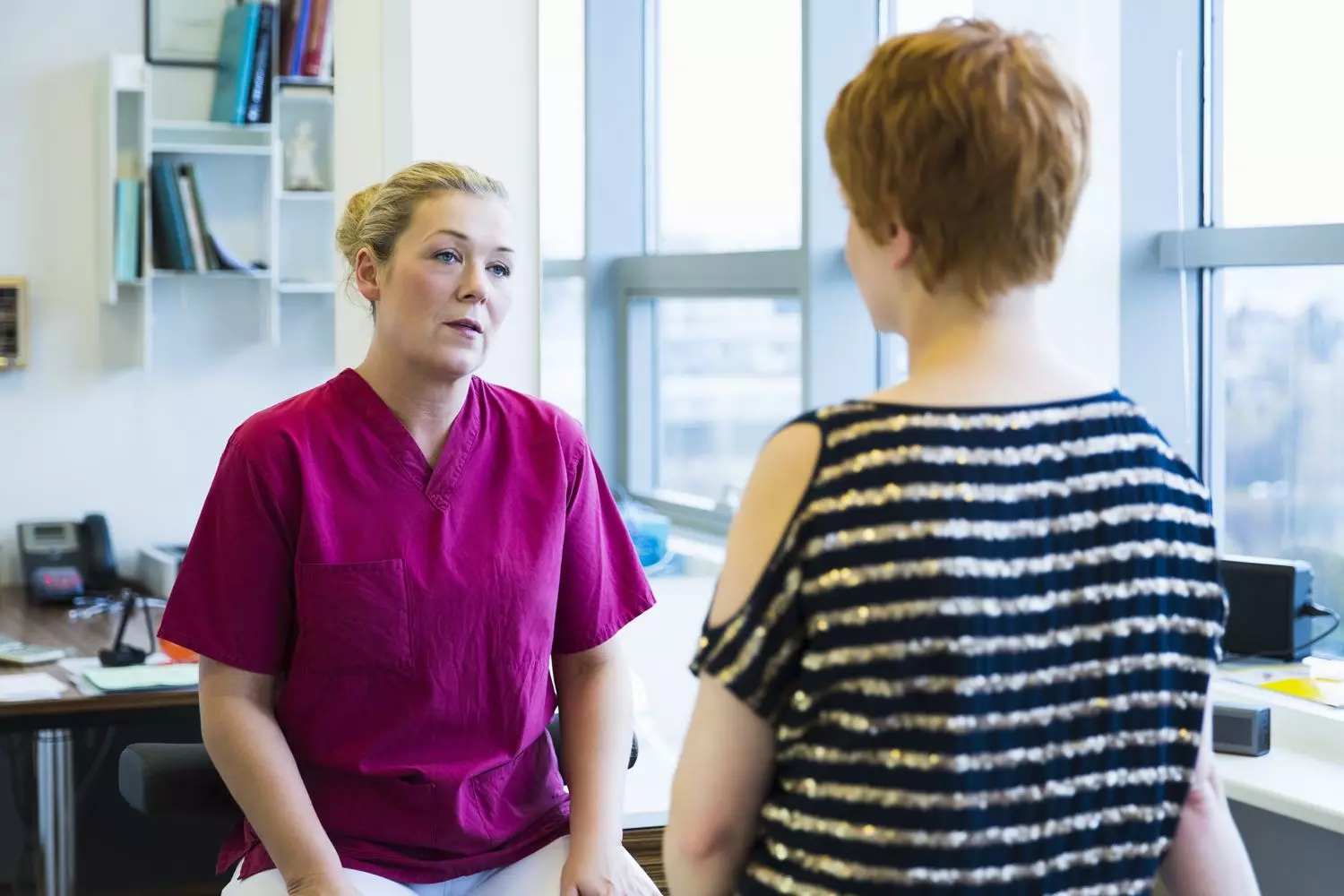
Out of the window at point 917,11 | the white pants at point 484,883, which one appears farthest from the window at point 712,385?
the white pants at point 484,883

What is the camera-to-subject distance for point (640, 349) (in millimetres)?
4367

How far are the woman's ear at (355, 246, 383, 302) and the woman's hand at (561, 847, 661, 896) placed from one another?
2.32ft

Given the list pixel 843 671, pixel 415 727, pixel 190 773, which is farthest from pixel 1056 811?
pixel 190 773

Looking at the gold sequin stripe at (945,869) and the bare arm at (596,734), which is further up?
the gold sequin stripe at (945,869)

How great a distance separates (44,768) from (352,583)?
5.35 ft

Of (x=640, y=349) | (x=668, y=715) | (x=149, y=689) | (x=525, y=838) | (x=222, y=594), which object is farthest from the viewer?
(x=640, y=349)

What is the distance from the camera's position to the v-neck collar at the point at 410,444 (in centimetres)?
174

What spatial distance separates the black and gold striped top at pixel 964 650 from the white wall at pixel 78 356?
3994 mm

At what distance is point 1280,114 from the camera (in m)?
2.56

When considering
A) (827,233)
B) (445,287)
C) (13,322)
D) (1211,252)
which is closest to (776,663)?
(445,287)

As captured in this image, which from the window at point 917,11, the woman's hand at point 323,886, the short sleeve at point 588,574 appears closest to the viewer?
the woman's hand at point 323,886

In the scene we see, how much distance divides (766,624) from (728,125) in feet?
10.2

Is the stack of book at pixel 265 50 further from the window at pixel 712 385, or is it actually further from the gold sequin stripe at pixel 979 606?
the gold sequin stripe at pixel 979 606

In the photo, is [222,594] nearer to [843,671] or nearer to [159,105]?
[843,671]
